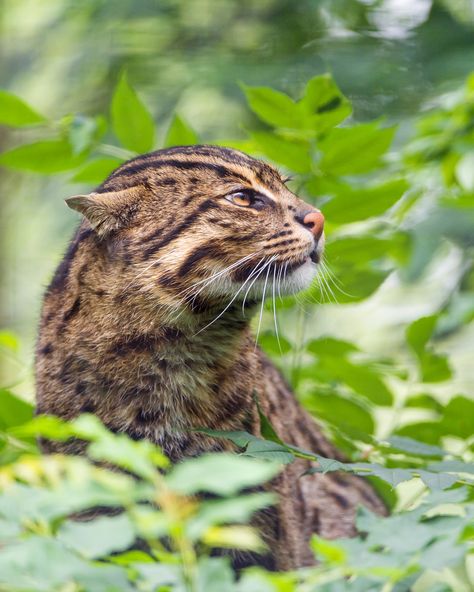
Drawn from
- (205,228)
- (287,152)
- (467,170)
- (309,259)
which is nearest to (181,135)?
(287,152)

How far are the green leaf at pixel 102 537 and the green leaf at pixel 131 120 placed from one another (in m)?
2.56

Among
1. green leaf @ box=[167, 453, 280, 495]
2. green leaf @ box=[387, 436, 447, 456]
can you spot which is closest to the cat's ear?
green leaf @ box=[387, 436, 447, 456]

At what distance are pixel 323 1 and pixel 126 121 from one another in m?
2.60

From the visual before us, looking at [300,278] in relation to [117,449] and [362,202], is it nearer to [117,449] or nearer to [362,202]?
[362,202]

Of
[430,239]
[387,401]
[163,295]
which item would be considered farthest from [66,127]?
[430,239]

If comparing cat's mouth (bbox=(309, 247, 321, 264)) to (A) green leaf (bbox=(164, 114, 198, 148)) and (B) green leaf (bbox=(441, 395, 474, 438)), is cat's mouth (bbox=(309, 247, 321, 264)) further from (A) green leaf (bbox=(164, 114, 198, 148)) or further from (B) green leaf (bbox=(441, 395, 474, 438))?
(A) green leaf (bbox=(164, 114, 198, 148))

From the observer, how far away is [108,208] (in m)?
3.17

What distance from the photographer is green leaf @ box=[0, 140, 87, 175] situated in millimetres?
3613

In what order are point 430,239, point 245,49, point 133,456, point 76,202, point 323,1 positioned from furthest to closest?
1. point 245,49
2. point 323,1
3. point 430,239
4. point 76,202
5. point 133,456

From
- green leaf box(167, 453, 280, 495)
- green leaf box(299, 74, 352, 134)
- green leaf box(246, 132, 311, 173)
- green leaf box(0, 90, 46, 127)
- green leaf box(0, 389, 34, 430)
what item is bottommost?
green leaf box(0, 389, 34, 430)

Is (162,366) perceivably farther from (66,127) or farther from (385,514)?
(385,514)

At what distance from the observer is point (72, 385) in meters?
3.08

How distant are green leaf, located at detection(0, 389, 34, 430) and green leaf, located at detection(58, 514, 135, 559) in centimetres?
200

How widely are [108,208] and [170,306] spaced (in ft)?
1.32
